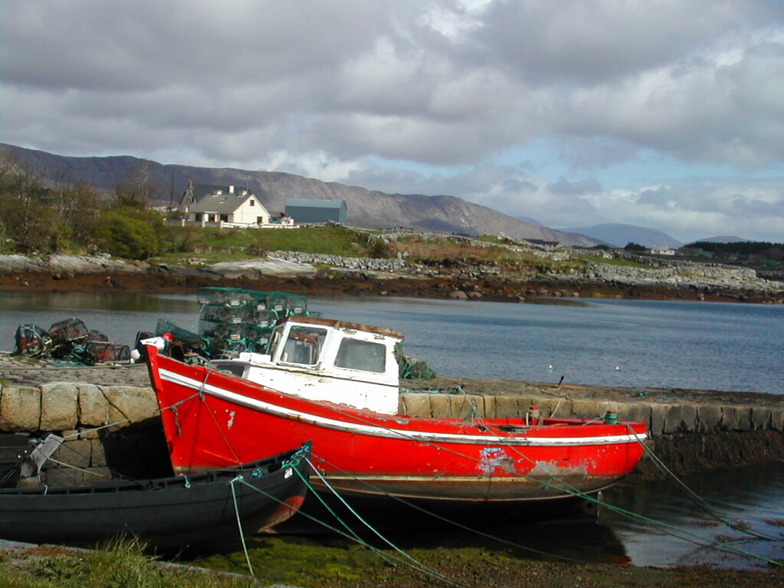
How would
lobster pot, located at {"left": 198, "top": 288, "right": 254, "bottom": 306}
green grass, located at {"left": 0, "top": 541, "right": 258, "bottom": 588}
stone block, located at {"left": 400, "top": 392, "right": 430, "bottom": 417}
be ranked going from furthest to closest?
lobster pot, located at {"left": 198, "top": 288, "right": 254, "bottom": 306} → stone block, located at {"left": 400, "top": 392, "right": 430, "bottom": 417} → green grass, located at {"left": 0, "top": 541, "right": 258, "bottom": 588}

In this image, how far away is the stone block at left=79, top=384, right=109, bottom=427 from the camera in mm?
11383

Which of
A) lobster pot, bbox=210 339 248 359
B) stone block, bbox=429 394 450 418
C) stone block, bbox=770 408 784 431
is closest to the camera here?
stone block, bbox=429 394 450 418

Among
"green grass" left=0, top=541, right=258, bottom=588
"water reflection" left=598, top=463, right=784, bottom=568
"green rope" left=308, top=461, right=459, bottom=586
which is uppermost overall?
"green grass" left=0, top=541, right=258, bottom=588

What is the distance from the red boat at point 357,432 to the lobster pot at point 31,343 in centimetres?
624

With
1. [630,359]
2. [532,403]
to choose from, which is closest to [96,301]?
[630,359]

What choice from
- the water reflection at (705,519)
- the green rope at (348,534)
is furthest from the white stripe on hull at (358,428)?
the water reflection at (705,519)

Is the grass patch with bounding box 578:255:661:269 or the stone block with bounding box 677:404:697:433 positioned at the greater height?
the grass patch with bounding box 578:255:661:269

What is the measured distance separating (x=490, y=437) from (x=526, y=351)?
20129 mm

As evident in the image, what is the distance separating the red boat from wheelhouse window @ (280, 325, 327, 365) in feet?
A: 0.05

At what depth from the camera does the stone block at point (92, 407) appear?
11.4m

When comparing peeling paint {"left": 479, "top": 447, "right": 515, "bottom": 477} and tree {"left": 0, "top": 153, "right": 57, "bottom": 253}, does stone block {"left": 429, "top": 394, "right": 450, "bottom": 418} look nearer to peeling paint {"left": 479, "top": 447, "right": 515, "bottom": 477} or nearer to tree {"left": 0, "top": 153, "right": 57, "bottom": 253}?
peeling paint {"left": 479, "top": 447, "right": 515, "bottom": 477}

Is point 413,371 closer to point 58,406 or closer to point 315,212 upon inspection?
point 58,406

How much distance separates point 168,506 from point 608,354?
86.2 ft

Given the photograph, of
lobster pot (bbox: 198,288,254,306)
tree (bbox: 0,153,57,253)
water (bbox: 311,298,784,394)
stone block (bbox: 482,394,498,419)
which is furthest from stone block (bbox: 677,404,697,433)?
tree (bbox: 0,153,57,253)
